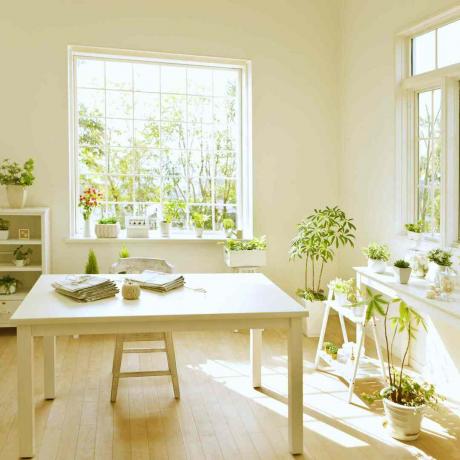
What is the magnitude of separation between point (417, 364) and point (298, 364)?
1864mm

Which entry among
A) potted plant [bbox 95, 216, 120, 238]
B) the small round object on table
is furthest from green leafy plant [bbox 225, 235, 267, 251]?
the small round object on table

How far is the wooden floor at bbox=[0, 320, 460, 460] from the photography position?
3059 millimetres

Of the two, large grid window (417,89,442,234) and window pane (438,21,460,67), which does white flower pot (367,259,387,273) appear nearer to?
large grid window (417,89,442,234)

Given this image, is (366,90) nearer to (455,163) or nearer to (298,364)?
(455,163)

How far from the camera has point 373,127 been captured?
17.6 ft

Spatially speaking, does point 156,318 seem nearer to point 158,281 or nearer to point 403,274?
point 158,281

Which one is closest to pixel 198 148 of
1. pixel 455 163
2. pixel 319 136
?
pixel 319 136

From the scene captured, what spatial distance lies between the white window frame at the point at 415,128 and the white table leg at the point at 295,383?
1.97m

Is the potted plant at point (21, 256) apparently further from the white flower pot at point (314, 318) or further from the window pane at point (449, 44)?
the window pane at point (449, 44)

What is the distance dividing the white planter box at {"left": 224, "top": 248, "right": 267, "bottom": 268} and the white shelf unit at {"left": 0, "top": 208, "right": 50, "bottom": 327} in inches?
71.7

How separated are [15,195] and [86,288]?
2557mm

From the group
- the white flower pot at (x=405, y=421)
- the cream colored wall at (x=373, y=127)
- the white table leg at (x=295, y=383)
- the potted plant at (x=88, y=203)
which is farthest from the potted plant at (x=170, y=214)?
the white flower pot at (x=405, y=421)

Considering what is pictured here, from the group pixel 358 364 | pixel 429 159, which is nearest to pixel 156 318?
pixel 358 364

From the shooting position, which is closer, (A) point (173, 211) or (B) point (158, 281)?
(B) point (158, 281)
